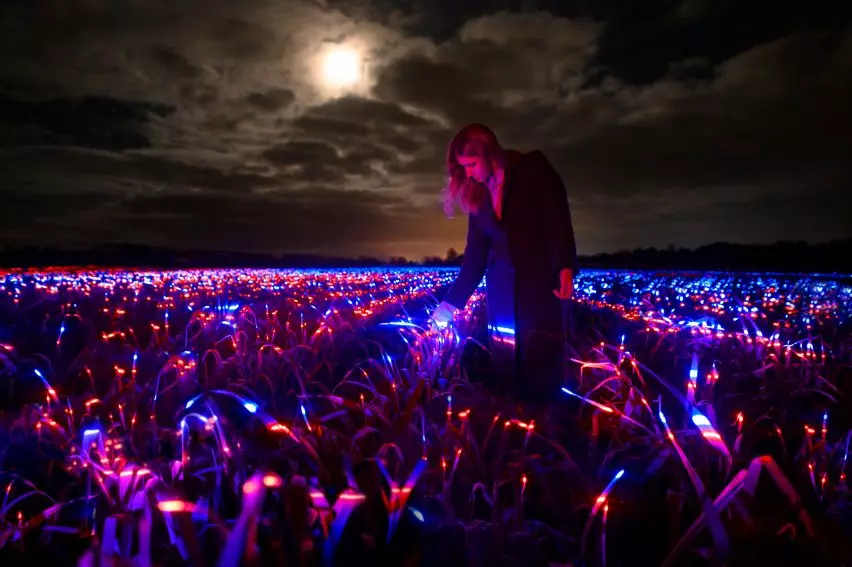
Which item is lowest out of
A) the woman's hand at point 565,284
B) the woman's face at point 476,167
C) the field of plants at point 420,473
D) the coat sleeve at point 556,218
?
the field of plants at point 420,473

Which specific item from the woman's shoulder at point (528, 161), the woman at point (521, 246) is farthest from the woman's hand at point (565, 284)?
the woman's shoulder at point (528, 161)

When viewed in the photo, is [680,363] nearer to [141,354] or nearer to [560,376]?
[560,376]

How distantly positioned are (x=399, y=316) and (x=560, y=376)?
6.18 meters

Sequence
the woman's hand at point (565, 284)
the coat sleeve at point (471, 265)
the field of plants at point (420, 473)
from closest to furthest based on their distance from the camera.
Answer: the field of plants at point (420, 473) → the woman's hand at point (565, 284) → the coat sleeve at point (471, 265)

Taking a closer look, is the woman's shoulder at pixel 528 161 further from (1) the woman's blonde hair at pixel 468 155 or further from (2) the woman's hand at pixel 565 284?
(2) the woman's hand at pixel 565 284

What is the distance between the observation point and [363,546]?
2.16m

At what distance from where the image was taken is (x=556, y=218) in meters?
4.55

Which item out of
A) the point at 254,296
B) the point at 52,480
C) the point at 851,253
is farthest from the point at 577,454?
the point at 851,253

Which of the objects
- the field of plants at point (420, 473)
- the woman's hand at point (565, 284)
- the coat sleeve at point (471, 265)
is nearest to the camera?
the field of plants at point (420, 473)

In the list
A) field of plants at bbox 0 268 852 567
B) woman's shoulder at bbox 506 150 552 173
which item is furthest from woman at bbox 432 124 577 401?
field of plants at bbox 0 268 852 567

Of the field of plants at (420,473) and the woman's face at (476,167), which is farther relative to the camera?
the woman's face at (476,167)

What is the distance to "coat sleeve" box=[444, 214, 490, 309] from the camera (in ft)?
17.1

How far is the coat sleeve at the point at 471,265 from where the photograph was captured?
5227mm

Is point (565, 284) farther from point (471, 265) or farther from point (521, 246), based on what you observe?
point (471, 265)
